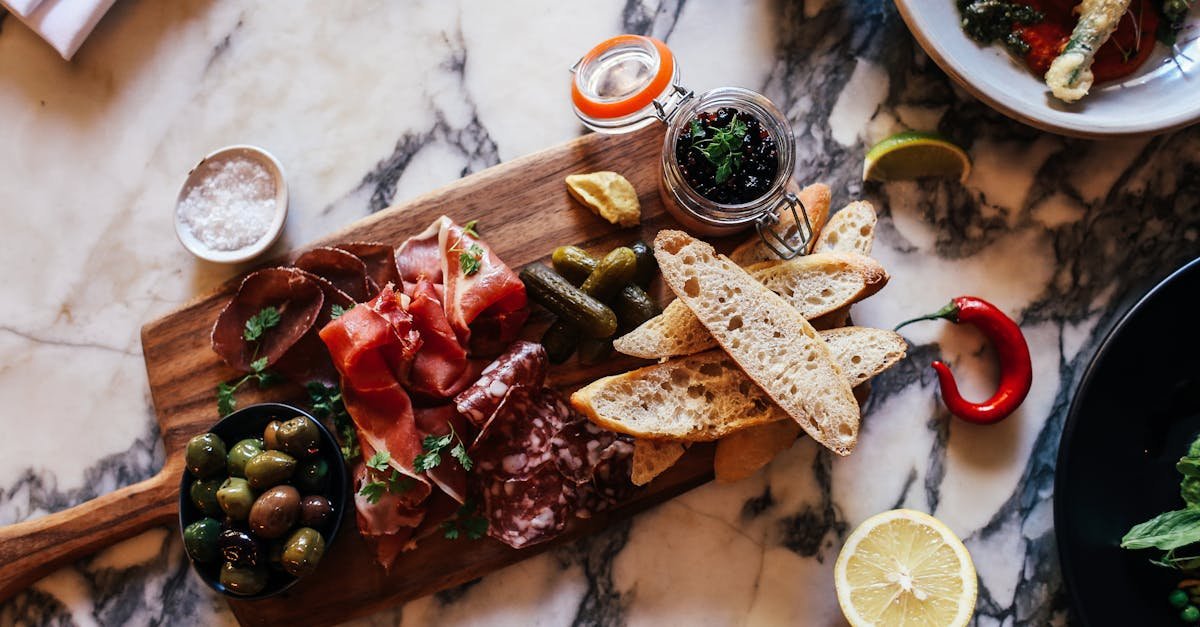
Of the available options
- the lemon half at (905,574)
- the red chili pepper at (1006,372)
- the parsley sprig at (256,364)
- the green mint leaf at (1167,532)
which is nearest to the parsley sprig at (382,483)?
the parsley sprig at (256,364)

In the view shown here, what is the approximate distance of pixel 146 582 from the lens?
6.55ft

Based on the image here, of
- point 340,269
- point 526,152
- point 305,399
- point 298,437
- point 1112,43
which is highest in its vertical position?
point 1112,43

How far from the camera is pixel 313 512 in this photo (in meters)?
1.71

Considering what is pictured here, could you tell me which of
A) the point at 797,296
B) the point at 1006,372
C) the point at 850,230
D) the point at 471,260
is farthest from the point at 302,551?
the point at 1006,372

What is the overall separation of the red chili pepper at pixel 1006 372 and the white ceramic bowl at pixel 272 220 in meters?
1.43

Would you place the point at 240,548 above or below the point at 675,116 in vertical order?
below

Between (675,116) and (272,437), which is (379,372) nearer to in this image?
(272,437)

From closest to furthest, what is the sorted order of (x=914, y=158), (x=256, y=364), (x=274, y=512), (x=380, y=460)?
(x=274, y=512)
(x=380, y=460)
(x=256, y=364)
(x=914, y=158)

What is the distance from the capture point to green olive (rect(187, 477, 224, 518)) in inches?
68.4

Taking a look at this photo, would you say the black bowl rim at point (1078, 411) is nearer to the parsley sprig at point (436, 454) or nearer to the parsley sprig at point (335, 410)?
the parsley sprig at point (436, 454)

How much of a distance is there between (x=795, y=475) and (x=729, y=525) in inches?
7.5

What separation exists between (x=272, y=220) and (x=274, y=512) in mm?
660

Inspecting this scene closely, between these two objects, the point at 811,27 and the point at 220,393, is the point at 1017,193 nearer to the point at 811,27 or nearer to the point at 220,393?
the point at 811,27

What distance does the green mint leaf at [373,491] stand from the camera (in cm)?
177
